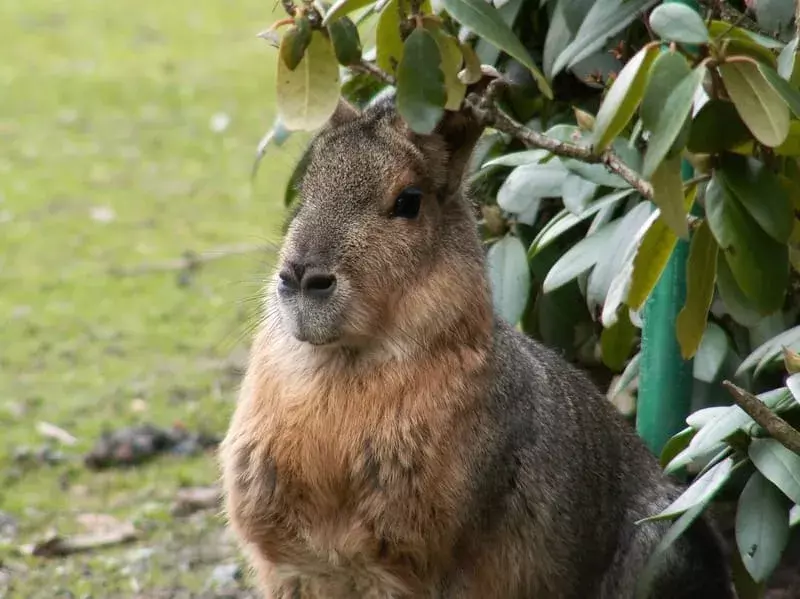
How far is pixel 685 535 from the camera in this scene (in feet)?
10.7

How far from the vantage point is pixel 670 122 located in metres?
2.13

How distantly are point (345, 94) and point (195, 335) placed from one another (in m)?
2.74

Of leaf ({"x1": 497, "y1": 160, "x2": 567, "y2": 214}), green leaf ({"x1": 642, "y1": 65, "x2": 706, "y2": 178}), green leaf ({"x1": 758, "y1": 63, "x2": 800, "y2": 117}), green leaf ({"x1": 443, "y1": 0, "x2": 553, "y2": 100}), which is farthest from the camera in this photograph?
leaf ({"x1": 497, "y1": 160, "x2": 567, "y2": 214})

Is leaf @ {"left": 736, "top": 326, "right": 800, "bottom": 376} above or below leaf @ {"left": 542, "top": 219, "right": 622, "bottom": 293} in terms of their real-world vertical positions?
above

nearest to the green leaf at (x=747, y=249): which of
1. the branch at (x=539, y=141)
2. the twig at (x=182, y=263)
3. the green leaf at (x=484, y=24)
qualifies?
the branch at (x=539, y=141)

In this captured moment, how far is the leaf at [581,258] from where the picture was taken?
10.3 feet

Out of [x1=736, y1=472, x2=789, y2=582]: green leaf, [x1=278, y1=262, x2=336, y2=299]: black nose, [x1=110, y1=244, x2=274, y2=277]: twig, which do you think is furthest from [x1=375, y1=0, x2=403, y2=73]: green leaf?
[x1=110, y1=244, x2=274, y2=277]: twig

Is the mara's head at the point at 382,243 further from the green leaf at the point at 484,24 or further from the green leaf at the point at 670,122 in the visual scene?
the green leaf at the point at 670,122

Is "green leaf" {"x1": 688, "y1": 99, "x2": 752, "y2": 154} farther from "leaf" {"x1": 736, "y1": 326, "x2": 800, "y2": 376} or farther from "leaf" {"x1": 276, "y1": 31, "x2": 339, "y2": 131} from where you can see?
"leaf" {"x1": 276, "y1": 31, "x2": 339, "y2": 131}

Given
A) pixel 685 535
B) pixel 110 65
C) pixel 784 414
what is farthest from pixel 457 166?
pixel 110 65

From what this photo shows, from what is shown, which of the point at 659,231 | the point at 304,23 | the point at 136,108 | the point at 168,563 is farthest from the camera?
the point at 136,108

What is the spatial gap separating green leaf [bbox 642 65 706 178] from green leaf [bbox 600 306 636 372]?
117cm

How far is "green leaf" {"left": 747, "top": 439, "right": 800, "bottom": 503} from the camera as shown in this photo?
8.43ft

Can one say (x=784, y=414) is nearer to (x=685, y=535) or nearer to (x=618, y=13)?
(x=685, y=535)
